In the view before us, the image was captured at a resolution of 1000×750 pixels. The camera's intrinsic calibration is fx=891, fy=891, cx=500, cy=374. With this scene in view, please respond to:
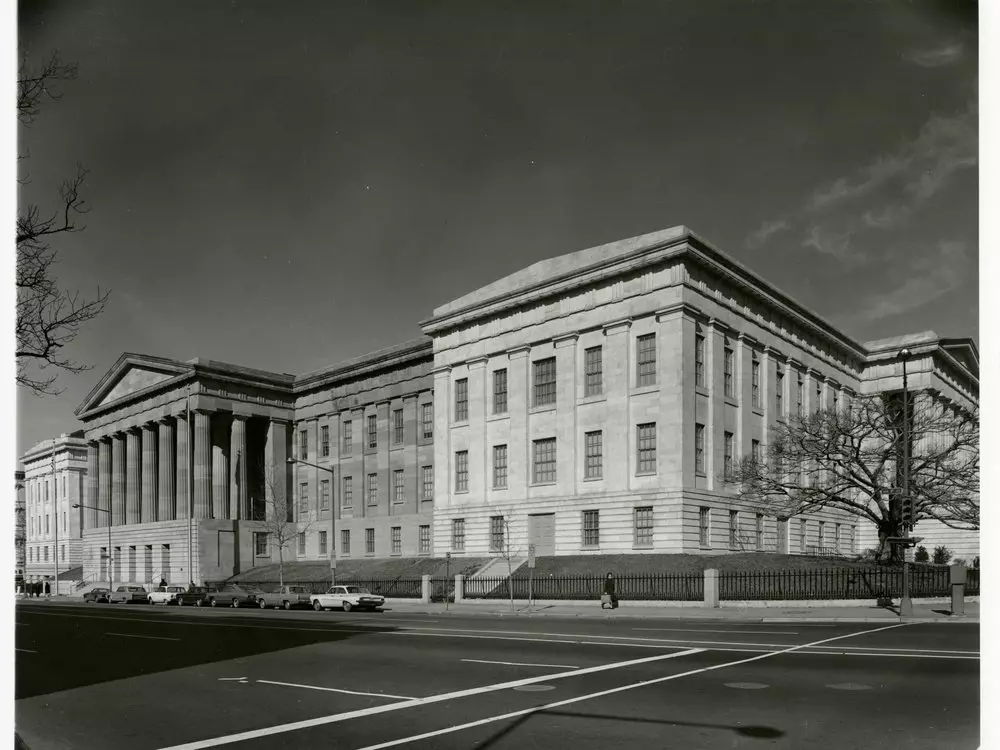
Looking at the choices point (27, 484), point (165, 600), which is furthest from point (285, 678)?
point (27, 484)

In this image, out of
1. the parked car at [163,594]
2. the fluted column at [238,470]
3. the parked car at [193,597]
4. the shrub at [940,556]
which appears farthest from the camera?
the fluted column at [238,470]

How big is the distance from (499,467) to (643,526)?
11211 millimetres

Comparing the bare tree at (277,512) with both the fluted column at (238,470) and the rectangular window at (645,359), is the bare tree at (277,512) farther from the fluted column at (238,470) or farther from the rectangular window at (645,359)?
the rectangular window at (645,359)

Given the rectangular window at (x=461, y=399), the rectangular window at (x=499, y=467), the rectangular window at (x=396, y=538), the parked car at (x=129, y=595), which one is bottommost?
the parked car at (x=129, y=595)

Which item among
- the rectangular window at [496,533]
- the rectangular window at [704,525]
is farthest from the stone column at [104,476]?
the rectangular window at [704,525]

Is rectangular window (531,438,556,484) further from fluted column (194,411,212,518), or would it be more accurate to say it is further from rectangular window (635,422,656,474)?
fluted column (194,411,212,518)

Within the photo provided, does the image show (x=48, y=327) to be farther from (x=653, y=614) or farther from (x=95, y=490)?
(x=95, y=490)

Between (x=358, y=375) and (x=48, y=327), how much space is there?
180ft

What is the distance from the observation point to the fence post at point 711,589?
34312 millimetres

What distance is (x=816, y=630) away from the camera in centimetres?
2362

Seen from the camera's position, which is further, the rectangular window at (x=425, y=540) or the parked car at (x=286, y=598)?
the rectangular window at (x=425, y=540)

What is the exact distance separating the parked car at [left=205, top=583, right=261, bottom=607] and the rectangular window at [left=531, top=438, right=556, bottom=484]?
17386mm

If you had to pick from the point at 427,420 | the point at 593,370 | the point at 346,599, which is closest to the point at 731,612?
the point at 346,599

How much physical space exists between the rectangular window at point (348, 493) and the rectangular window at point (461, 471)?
53.1 ft
